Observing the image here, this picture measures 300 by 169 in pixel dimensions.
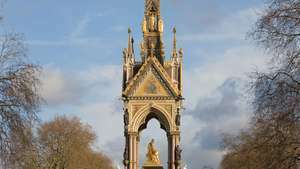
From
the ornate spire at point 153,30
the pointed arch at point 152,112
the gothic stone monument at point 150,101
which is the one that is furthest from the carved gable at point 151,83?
the ornate spire at point 153,30

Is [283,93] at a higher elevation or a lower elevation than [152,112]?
lower

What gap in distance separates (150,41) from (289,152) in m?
41.7

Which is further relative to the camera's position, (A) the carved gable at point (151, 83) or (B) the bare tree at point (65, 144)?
(B) the bare tree at point (65, 144)

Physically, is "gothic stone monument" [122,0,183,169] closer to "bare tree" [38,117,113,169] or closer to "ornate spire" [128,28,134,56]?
"ornate spire" [128,28,134,56]

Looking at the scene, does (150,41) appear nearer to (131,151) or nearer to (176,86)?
(176,86)

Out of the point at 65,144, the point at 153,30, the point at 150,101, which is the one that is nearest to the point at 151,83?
the point at 150,101

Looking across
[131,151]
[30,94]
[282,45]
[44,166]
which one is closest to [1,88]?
[30,94]

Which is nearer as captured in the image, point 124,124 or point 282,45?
point 282,45

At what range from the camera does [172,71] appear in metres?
66.8

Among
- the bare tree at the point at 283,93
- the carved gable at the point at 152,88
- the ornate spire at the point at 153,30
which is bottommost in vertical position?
the bare tree at the point at 283,93

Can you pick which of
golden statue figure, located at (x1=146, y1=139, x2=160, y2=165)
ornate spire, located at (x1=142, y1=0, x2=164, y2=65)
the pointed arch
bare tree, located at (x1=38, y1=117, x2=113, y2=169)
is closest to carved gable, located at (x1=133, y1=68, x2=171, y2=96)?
the pointed arch

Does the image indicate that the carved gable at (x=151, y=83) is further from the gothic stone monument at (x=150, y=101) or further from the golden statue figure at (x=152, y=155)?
the golden statue figure at (x=152, y=155)

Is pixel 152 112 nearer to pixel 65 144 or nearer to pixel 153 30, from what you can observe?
pixel 153 30

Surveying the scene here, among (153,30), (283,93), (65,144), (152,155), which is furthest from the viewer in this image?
(65,144)
